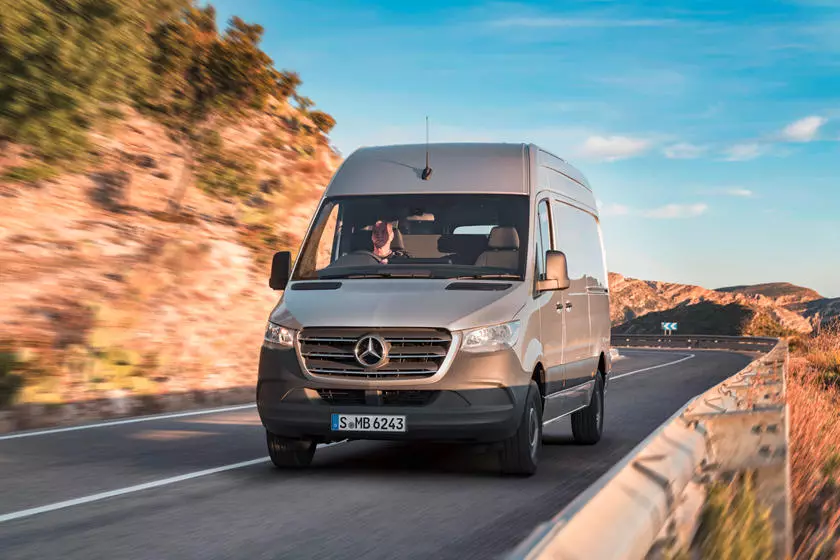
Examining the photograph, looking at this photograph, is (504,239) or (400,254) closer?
(504,239)

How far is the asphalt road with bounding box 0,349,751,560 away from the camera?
643cm

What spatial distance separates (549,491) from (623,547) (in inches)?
231

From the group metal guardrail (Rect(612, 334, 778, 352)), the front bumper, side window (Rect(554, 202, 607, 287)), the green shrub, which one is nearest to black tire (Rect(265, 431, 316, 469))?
the front bumper

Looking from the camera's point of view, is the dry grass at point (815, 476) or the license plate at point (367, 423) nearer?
the dry grass at point (815, 476)

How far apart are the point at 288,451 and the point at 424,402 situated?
1.38 meters

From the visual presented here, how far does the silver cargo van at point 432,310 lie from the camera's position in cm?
861

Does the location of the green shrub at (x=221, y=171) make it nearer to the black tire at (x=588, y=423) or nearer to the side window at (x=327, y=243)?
the black tire at (x=588, y=423)

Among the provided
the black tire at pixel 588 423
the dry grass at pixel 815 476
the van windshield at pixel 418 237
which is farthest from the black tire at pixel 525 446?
the black tire at pixel 588 423

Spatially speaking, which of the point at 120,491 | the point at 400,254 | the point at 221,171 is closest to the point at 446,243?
the point at 400,254

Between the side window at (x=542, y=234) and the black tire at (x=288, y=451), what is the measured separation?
94.6 inches

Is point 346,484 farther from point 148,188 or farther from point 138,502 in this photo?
point 148,188

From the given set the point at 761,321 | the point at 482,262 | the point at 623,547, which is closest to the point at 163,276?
the point at 482,262

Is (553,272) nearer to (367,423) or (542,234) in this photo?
(542,234)

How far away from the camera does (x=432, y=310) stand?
8.68 metres
